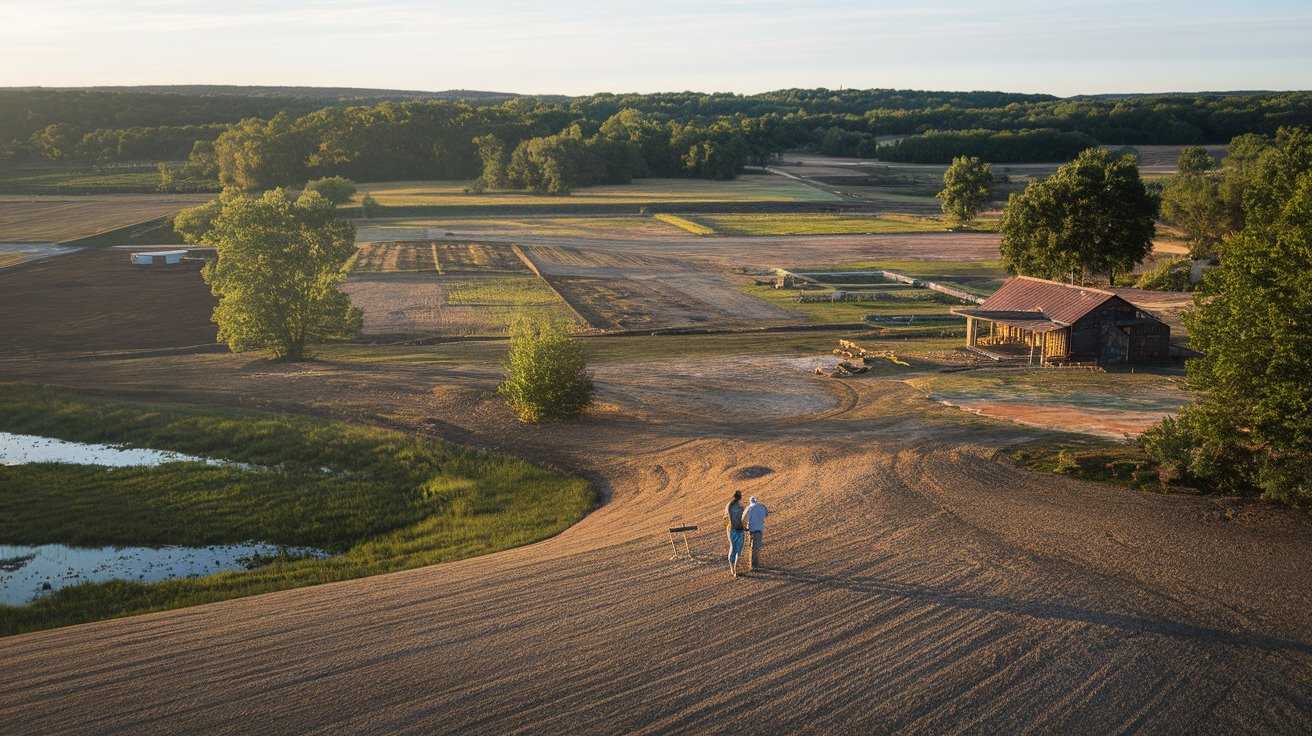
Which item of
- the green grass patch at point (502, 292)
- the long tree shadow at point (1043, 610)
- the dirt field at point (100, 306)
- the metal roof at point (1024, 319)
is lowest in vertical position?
the dirt field at point (100, 306)

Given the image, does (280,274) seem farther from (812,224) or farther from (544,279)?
(812,224)

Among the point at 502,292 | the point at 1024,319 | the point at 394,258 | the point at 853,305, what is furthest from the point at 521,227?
the point at 1024,319

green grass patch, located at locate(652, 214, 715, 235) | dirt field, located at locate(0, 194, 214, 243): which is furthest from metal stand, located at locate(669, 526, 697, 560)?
dirt field, located at locate(0, 194, 214, 243)

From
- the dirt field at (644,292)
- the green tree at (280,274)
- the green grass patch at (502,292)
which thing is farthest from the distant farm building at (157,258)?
the green tree at (280,274)

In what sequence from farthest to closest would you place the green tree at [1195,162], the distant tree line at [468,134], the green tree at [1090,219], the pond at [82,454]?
1. the distant tree line at [468,134]
2. the green tree at [1195,162]
3. the green tree at [1090,219]
4. the pond at [82,454]

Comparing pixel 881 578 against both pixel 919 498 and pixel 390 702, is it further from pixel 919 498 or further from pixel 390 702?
pixel 390 702

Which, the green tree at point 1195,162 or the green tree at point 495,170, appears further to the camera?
the green tree at point 495,170

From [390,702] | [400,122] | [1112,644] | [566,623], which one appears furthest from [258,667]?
[400,122]

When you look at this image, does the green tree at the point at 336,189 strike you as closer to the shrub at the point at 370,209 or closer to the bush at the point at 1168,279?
the shrub at the point at 370,209
